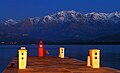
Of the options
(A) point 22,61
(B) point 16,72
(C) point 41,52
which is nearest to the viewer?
(B) point 16,72

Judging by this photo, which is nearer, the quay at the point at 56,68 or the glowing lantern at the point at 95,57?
the quay at the point at 56,68

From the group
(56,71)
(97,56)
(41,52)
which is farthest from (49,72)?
(41,52)

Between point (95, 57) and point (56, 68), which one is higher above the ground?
point (95, 57)

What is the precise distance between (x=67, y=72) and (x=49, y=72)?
0.90 m

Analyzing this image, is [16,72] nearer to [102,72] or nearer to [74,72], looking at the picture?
[74,72]

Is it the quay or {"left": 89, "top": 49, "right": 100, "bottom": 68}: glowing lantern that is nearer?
the quay

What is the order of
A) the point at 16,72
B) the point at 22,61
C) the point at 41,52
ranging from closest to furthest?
the point at 16,72, the point at 22,61, the point at 41,52

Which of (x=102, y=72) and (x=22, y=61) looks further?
(x=22, y=61)

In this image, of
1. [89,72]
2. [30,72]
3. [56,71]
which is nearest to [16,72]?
[30,72]

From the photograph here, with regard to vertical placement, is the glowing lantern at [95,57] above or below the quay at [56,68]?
above

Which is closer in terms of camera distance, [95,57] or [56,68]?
[56,68]

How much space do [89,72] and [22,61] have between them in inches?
176

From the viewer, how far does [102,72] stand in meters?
20.5

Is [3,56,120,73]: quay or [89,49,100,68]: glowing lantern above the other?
[89,49,100,68]: glowing lantern
